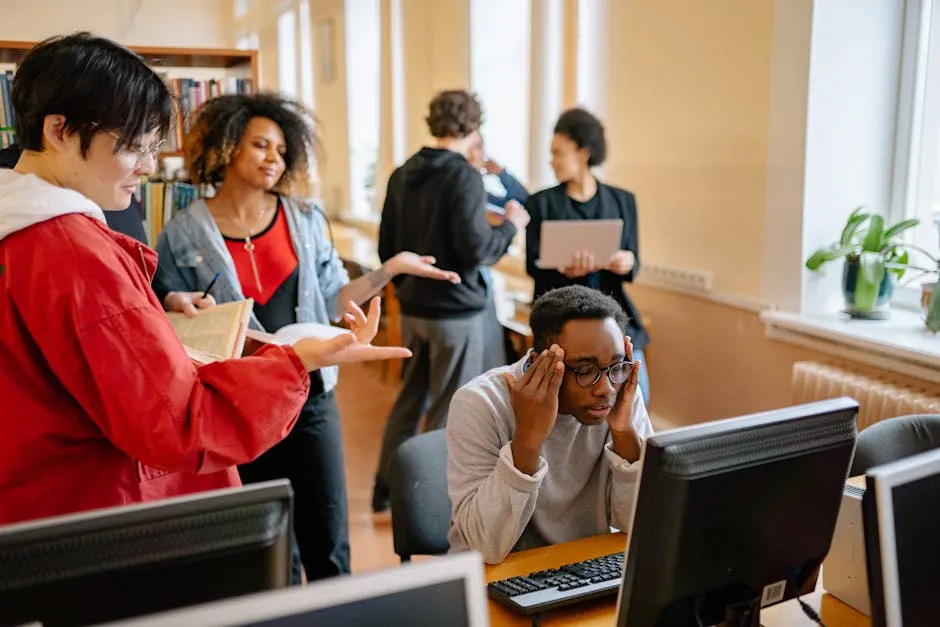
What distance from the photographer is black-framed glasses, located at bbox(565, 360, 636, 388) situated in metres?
1.66

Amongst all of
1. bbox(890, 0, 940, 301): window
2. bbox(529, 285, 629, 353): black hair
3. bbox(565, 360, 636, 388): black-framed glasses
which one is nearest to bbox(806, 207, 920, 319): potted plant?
bbox(890, 0, 940, 301): window

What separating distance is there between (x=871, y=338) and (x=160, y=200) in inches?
95.5

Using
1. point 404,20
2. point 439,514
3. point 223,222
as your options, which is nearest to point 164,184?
point 223,222

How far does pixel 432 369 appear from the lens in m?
3.48

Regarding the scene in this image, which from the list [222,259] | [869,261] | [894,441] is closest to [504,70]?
[869,261]

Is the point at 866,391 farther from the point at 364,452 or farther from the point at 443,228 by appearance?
the point at 364,452

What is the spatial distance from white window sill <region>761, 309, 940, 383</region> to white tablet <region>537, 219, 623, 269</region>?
61cm

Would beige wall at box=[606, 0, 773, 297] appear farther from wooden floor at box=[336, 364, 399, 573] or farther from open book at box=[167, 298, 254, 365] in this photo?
open book at box=[167, 298, 254, 365]

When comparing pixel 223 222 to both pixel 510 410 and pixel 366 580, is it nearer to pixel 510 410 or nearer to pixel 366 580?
pixel 510 410

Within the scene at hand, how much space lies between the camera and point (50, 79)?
1.20 meters

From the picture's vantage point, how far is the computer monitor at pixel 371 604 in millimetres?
689

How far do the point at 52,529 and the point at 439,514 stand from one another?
1181 millimetres

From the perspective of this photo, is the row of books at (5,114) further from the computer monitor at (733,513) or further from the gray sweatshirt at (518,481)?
the computer monitor at (733,513)

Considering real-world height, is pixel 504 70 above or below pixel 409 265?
above
